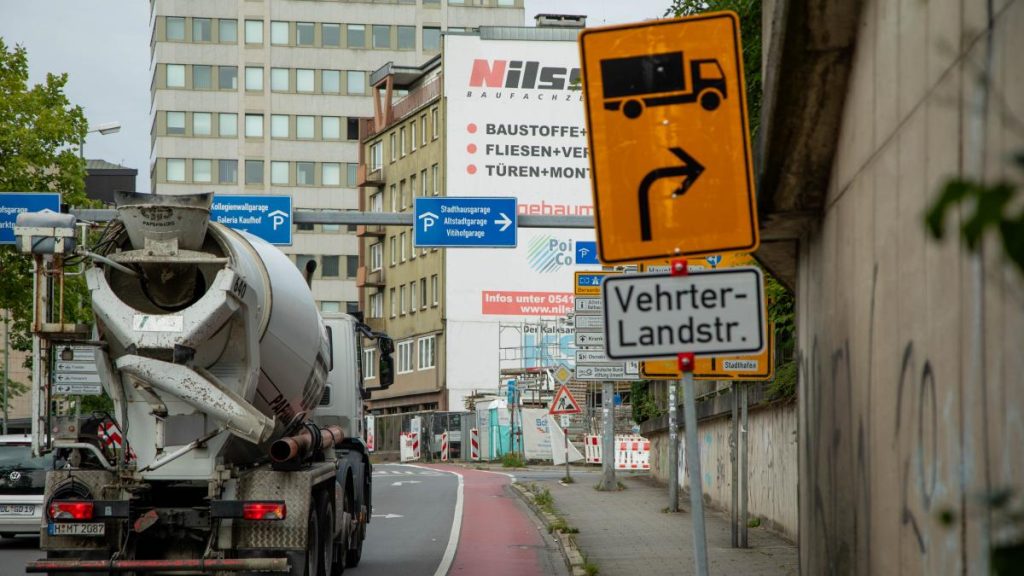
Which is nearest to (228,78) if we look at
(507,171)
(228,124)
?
(228,124)

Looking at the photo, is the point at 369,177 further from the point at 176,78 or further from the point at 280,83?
the point at 176,78

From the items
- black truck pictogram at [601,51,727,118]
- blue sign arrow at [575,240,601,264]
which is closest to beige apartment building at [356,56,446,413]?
blue sign arrow at [575,240,601,264]

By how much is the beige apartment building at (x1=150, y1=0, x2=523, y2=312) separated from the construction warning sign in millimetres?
91991

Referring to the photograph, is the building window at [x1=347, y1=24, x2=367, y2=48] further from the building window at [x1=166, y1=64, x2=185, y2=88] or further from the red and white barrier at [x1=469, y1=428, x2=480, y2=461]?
the red and white barrier at [x1=469, y1=428, x2=480, y2=461]

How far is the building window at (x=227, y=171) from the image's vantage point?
99.7m

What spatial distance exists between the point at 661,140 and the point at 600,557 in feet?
32.3

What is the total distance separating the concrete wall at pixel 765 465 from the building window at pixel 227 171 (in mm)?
75244

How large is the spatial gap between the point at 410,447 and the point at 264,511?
61452mm

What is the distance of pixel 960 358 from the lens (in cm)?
529

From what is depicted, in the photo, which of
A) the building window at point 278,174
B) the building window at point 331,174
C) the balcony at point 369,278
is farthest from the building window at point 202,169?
the balcony at point 369,278

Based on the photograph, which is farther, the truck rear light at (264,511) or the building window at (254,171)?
the building window at (254,171)

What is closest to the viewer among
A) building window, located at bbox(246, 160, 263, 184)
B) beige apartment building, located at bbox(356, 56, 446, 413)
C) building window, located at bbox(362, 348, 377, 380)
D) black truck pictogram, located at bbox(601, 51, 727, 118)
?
black truck pictogram, located at bbox(601, 51, 727, 118)

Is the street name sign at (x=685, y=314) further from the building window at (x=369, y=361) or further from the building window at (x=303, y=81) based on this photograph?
the building window at (x=303, y=81)

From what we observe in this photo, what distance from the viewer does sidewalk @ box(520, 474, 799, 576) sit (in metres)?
15.3
